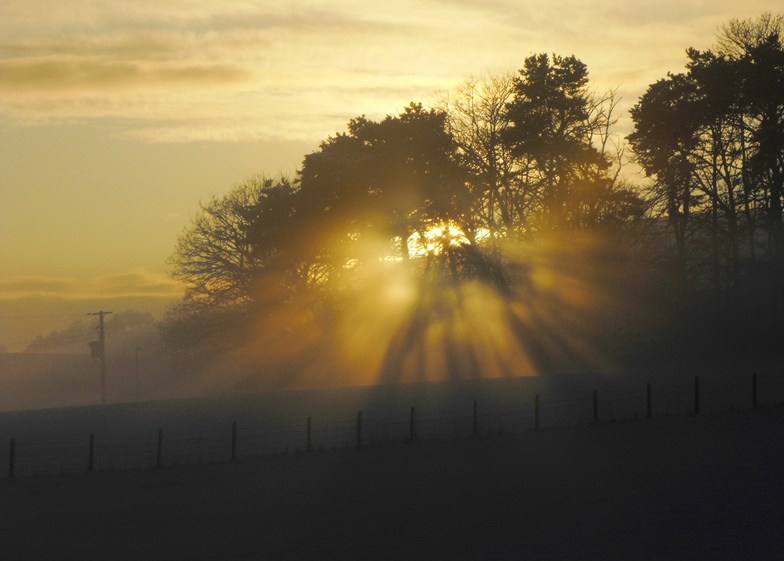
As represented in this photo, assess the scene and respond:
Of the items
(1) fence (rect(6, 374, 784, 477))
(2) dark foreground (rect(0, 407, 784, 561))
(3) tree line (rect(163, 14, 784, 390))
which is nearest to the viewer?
(2) dark foreground (rect(0, 407, 784, 561))

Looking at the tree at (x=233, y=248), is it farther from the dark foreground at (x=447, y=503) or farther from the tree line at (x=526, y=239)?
the dark foreground at (x=447, y=503)

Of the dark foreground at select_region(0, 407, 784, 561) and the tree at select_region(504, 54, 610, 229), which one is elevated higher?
the tree at select_region(504, 54, 610, 229)

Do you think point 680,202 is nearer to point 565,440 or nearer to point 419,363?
point 419,363

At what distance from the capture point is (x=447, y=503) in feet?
59.3

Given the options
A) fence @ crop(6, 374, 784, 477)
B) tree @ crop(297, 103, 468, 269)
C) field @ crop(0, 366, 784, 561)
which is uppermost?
tree @ crop(297, 103, 468, 269)

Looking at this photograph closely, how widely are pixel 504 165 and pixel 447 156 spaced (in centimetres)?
304

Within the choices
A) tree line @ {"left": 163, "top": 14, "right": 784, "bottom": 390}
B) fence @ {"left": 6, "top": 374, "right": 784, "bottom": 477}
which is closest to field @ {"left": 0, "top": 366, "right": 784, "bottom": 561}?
fence @ {"left": 6, "top": 374, "right": 784, "bottom": 477}

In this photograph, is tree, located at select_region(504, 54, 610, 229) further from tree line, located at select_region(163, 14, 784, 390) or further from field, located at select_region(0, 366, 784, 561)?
field, located at select_region(0, 366, 784, 561)

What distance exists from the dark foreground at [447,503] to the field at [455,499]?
0.04 m

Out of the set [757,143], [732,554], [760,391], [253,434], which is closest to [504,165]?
[757,143]

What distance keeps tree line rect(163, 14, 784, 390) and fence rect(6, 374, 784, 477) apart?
1043 centimetres

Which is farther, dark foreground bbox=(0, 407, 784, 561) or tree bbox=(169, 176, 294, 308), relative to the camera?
tree bbox=(169, 176, 294, 308)

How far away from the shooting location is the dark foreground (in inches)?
566

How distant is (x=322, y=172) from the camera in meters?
47.7
